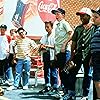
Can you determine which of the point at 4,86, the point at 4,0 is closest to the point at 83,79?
the point at 4,86

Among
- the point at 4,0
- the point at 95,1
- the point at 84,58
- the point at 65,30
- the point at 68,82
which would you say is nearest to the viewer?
the point at 84,58

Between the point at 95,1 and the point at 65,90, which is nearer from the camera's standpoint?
the point at 65,90

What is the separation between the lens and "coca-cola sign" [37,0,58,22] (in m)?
16.7

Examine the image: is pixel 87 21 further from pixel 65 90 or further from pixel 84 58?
pixel 65 90

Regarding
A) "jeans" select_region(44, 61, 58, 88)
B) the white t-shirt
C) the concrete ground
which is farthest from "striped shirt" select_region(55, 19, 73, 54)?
the white t-shirt

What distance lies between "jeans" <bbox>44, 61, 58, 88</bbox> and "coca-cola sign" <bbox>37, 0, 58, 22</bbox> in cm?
560

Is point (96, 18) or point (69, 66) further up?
point (96, 18)

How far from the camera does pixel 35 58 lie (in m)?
14.9

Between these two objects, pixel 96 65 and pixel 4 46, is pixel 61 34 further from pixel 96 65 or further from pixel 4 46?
pixel 4 46

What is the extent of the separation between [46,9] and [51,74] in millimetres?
5967

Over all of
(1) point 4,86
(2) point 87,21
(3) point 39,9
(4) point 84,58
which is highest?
(3) point 39,9

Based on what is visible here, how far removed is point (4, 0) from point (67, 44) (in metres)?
7.08

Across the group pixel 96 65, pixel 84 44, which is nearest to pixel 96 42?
pixel 96 65

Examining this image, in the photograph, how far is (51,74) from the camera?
11227 millimetres
